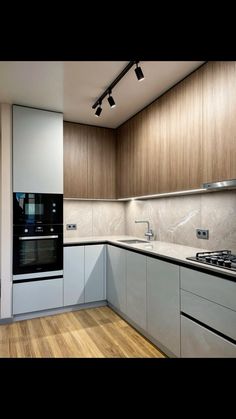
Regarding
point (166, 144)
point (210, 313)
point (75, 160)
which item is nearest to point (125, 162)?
point (75, 160)

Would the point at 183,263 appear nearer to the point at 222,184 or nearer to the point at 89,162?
the point at 222,184

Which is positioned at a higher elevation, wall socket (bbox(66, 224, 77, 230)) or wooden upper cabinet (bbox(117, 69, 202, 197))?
wooden upper cabinet (bbox(117, 69, 202, 197))

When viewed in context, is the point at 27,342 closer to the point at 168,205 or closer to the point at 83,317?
the point at 83,317

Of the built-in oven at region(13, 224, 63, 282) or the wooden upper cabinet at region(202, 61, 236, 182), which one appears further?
the built-in oven at region(13, 224, 63, 282)

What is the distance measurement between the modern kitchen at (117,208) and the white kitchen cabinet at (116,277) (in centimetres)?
2

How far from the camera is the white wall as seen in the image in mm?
2703

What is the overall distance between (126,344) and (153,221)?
59.2 inches

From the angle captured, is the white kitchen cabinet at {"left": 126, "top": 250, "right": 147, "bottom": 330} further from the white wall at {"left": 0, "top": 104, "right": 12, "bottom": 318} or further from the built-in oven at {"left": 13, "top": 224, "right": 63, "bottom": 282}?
the white wall at {"left": 0, "top": 104, "right": 12, "bottom": 318}

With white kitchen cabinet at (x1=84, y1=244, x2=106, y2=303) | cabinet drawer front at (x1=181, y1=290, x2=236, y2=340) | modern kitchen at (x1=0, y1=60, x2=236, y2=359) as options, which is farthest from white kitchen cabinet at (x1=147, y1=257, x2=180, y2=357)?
white kitchen cabinet at (x1=84, y1=244, x2=106, y2=303)

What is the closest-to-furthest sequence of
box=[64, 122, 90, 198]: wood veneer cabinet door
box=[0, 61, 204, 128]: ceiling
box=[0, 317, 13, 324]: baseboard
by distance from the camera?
1. box=[0, 61, 204, 128]: ceiling
2. box=[0, 317, 13, 324]: baseboard
3. box=[64, 122, 90, 198]: wood veneer cabinet door

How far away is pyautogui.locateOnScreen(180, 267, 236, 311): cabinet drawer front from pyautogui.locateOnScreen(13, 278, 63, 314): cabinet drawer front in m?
1.78

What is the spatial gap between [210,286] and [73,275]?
1949 mm

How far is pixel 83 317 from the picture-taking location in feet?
9.29
